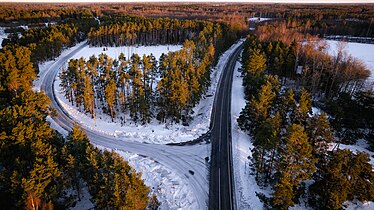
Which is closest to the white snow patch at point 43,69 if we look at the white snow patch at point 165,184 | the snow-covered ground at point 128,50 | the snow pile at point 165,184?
the snow-covered ground at point 128,50

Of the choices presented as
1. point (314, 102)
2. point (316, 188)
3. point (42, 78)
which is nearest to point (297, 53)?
point (314, 102)

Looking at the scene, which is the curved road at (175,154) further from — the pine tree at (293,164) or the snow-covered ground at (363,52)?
the snow-covered ground at (363,52)

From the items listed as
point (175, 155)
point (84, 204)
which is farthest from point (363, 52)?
point (84, 204)

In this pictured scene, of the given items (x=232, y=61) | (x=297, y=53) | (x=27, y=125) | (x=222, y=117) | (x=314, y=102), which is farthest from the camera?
(x=232, y=61)

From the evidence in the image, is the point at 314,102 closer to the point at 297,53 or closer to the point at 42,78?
the point at 297,53

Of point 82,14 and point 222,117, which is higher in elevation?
point 82,14

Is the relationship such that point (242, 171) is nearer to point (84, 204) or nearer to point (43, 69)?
point (84, 204)

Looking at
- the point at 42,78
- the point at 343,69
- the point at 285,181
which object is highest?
the point at 343,69

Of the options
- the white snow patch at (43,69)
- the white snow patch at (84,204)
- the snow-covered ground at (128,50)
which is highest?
the snow-covered ground at (128,50)
